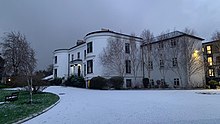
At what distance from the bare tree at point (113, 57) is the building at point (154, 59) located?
16 centimetres

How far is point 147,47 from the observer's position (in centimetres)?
3209

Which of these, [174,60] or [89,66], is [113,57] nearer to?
[89,66]

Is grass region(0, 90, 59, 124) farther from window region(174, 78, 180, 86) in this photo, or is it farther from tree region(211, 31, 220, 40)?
tree region(211, 31, 220, 40)

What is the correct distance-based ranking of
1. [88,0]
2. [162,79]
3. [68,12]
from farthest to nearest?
1. [162,79]
2. [68,12]
3. [88,0]

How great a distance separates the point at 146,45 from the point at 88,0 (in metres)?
13.5

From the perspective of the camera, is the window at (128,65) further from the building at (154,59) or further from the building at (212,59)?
the building at (212,59)

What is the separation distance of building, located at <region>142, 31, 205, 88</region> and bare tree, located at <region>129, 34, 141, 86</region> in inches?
47.8

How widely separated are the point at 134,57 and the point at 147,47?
2664mm

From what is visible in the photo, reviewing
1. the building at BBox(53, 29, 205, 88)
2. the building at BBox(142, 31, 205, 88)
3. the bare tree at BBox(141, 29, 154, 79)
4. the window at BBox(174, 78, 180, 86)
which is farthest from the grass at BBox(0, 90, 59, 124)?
the bare tree at BBox(141, 29, 154, 79)

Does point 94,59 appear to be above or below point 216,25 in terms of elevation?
below

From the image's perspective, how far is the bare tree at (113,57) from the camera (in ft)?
100

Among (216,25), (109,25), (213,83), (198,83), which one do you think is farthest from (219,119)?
(216,25)

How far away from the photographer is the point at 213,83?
27.1 m

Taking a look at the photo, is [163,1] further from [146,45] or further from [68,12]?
[68,12]
